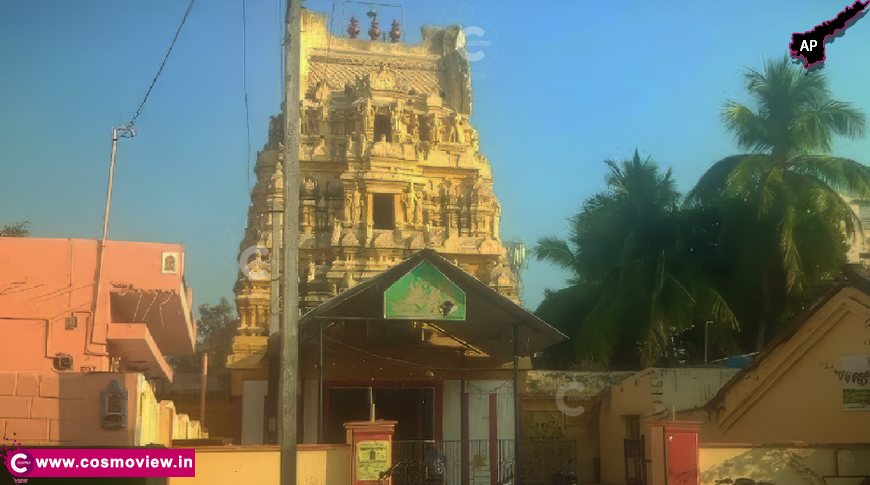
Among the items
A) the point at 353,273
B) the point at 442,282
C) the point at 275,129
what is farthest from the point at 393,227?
the point at 442,282

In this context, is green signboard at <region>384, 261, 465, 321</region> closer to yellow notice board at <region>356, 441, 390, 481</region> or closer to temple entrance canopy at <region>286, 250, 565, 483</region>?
temple entrance canopy at <region>286, 250, 565, 483</region>

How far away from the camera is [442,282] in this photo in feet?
48.8

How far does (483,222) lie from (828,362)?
51.7 feet

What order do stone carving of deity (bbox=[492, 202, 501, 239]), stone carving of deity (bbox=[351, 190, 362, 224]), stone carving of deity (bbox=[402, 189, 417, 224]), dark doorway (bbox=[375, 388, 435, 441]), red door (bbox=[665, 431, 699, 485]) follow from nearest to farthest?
red door (bbox=[665, 431, 699, 485]) < dark doorway (bbox=[375, 388, 435, 441]) < stone carving of deity (bbox=[351, 190, 362, 224]) < stone carving of deity (bbox=[402, 189, 417, 224]) < stone carving of deity (bbox=[492, 202, 501, 239])

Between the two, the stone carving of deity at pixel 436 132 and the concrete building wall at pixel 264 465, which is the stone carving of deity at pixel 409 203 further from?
the concrete building wall at pixel 264 465

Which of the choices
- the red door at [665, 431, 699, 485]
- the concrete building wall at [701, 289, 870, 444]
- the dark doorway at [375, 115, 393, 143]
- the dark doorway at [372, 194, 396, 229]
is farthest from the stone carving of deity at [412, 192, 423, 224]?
the red door at [665, 431, 699, 485]

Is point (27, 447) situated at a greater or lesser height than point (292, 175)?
lesser

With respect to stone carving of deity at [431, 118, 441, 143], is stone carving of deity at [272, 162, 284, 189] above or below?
below

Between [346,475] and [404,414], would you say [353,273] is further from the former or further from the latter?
[346,475]

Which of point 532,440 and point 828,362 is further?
point 532,440

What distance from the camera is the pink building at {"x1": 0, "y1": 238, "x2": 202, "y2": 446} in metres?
13.3

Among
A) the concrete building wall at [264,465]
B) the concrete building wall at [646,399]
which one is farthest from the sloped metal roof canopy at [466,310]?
the concrete building wall at [646,399]

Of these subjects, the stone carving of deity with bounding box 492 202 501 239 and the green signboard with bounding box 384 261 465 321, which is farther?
the stone carving of deity with bounding box 492 202 501 239

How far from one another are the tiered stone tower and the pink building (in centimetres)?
998
